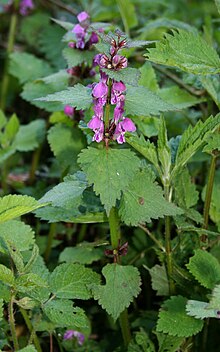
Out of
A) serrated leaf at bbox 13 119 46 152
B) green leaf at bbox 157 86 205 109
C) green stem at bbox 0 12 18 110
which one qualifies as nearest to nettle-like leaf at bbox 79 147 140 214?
green leaf at bbox 157 86 205 109

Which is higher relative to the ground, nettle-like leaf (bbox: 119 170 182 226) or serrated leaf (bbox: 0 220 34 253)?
nettle-like leaf (bbox: 119 170 182 226)

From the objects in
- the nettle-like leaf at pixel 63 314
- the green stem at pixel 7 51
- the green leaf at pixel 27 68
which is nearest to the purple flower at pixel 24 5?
the green stem at pixel 7 51

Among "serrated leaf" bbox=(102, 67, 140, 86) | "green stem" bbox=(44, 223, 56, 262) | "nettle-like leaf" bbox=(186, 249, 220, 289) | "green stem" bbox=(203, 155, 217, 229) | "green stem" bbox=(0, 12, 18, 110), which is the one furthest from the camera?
"green stem" bbox=(0, 12, 18, 110)

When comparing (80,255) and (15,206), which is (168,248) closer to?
(80,255)

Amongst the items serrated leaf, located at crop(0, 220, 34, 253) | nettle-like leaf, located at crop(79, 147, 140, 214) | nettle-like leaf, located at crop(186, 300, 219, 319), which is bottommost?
nettle-like leaf, located at crop(186, 300, 219, 319)

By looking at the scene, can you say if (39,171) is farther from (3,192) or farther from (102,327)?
(102,327)

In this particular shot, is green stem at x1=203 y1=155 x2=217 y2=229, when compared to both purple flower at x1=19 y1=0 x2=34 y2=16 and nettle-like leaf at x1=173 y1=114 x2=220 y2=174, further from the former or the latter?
purple flower at x1=19 y1=0 x2=34 y2=16

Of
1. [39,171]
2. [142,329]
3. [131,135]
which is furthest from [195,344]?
[39,171]
